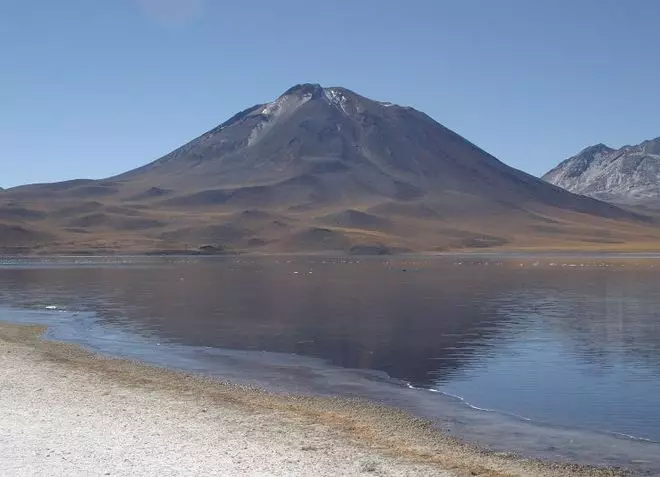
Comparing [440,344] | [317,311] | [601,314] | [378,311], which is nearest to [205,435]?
[440,344]

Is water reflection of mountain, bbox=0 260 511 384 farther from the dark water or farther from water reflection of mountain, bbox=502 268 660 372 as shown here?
water reflection of mountain, bbox=502 268 660 372

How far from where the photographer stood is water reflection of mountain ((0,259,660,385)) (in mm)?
35812

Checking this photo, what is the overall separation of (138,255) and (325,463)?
164525 mm

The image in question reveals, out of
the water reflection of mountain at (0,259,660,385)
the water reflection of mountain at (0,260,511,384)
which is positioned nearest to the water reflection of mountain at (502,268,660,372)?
the water reflection of mountain at (0,259,660,385)

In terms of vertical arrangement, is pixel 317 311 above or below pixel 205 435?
below

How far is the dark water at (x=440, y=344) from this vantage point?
22.3m

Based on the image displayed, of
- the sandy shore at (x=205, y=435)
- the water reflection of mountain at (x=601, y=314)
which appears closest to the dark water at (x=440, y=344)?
the water reflection of mountain at (x=601, y=314)

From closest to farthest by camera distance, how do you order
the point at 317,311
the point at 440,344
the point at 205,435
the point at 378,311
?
the point at 205,435 → the point at 440,344 → the point at 378,311 → the point at 317,311

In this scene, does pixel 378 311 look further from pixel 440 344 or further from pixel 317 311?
pixel 440 344

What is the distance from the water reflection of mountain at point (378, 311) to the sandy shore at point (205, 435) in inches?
296

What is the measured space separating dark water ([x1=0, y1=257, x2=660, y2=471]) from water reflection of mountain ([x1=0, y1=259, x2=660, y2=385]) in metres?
0.14

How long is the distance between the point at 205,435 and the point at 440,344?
19890 mm

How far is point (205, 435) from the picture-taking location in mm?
18469

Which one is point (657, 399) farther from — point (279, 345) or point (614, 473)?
point (279, 345)
